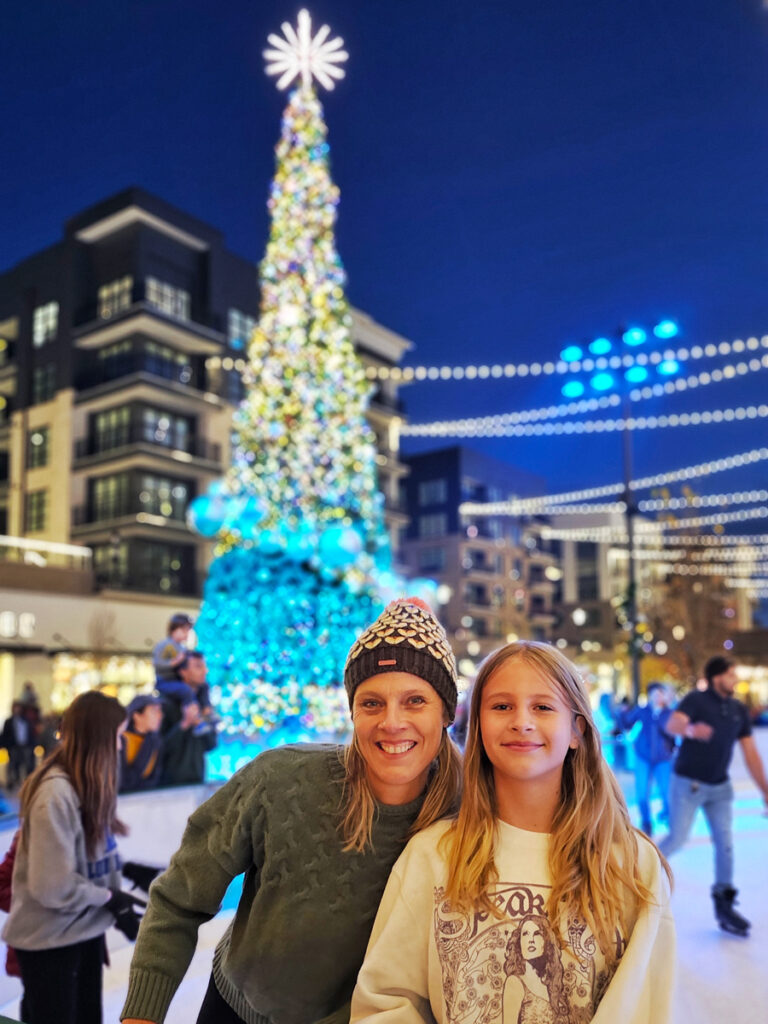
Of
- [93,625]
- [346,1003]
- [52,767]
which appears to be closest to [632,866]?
[346,1003]

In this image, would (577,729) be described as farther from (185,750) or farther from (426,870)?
(185,750)

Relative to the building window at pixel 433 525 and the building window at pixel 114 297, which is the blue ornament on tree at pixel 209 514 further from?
the building window at pixel 433 525

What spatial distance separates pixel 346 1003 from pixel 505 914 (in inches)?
18.1

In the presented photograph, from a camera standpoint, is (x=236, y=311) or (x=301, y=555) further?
(x=236, y=311)

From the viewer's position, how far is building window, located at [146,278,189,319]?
30.0m

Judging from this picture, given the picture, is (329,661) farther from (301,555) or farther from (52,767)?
(52,767)

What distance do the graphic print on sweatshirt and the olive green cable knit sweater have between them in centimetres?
22

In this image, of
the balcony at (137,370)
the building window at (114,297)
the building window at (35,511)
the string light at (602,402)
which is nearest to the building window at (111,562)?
the building window at (35,511)

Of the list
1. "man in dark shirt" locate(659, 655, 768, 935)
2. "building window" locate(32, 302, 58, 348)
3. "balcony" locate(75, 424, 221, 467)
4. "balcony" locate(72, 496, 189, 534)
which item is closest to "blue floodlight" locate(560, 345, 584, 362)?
"man in dark shirt" locate(659, 655, 768, 935)

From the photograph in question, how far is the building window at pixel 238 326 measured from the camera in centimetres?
3219

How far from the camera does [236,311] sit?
32688mm

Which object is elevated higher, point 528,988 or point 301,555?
point 301,555

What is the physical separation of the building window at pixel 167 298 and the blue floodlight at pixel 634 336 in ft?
68.9

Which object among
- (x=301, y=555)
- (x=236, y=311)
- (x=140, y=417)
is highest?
(x=236, y=311)
